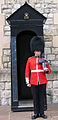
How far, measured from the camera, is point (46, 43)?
4.45 meters

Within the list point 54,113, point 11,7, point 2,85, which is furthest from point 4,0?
point 54,113

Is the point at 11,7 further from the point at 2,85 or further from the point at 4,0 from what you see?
the point at 2,85

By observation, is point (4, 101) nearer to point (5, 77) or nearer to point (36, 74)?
point (5, 77)

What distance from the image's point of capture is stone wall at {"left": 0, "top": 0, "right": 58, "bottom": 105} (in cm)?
430

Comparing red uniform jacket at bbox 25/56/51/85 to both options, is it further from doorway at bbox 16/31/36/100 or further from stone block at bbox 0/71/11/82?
stone block at bbox 0/71/11/82

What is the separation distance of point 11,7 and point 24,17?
1017 millimetres

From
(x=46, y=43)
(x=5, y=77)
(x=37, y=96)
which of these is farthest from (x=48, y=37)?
(x=37, y=96)

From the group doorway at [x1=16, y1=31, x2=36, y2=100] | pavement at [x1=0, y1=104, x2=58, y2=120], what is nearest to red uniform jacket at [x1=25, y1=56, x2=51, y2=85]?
pavement at [x1=0, y1=104, x2=58, y2=120]

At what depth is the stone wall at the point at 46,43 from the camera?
4.30 meters

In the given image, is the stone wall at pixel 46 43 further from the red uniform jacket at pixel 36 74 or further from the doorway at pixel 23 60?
the red uniform jacket at pixel 36 74

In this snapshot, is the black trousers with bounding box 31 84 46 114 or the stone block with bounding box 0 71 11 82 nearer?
the black trousers with bounding box 31 84 46 114

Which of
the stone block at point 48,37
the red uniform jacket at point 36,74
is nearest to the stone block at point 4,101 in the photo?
the red uniform jacket at point 36,74

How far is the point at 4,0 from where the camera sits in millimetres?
4465

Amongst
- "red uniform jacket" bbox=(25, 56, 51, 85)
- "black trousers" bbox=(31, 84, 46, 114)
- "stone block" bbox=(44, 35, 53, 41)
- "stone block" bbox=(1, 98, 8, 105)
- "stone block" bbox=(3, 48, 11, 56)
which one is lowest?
"stone block" bbox=(1, 98, 8, 105)
